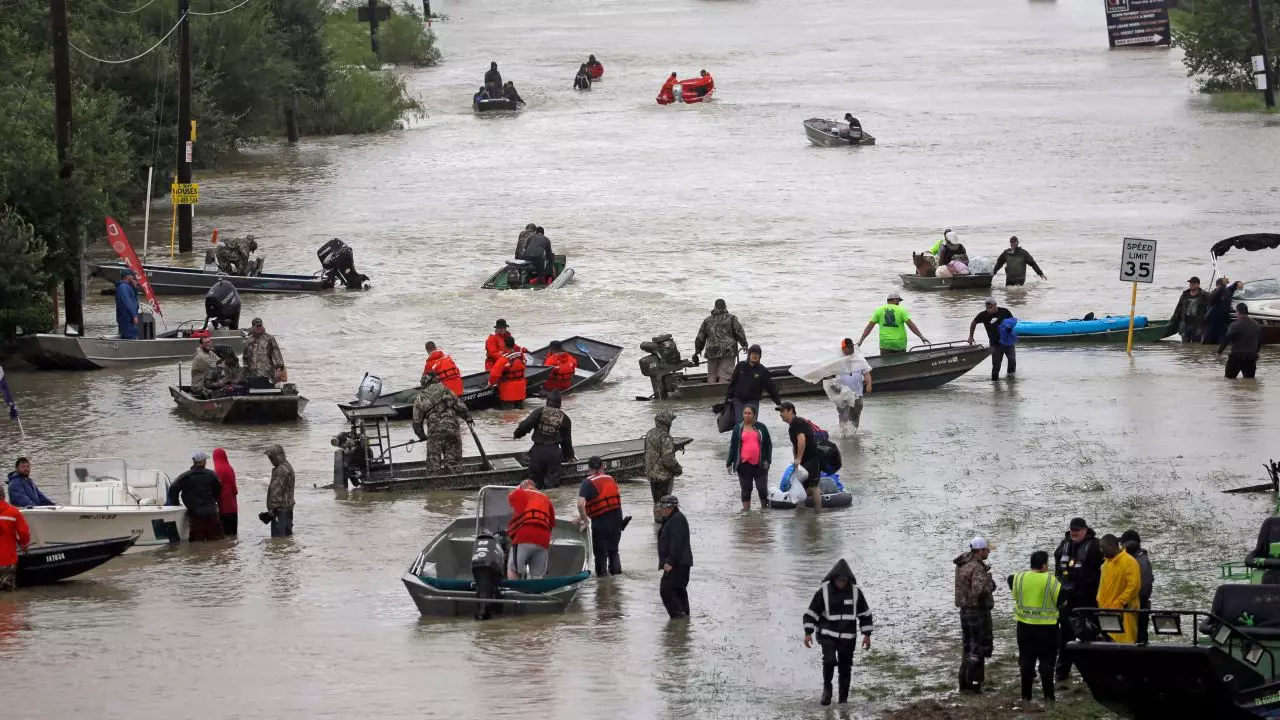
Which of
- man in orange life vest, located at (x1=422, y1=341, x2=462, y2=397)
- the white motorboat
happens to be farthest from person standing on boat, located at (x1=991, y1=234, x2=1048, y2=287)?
the white motorboat

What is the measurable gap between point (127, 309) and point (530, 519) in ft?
54.2

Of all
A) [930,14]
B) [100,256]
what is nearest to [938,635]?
[100,256]

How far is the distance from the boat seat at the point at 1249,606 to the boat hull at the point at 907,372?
1406 cm

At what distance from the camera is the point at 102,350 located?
3042 centimetres

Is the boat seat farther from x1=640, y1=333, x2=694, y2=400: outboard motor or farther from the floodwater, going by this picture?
x1=640, y1=333, x2=694, y2=400: outboard motor

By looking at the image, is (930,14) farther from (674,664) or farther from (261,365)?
(674,664)

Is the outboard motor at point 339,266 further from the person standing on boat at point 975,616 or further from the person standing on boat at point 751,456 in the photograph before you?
the person standing on boat at point 975,616

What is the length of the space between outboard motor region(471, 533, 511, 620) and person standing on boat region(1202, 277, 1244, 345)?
57.8 feet

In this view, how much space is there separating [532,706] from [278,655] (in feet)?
8.74

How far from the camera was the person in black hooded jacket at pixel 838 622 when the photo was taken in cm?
1356

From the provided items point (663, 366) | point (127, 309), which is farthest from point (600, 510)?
point (127, 309)

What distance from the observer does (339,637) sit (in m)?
15.5

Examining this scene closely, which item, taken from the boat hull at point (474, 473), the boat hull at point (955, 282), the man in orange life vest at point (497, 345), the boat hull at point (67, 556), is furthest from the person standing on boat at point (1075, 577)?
the boat hull at point (955, 282)

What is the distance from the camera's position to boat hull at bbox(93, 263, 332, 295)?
37.4 meters
